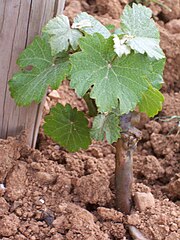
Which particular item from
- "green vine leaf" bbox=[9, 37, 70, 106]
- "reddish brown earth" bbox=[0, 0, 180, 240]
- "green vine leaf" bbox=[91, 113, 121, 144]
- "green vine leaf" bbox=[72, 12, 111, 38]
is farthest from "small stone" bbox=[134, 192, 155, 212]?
A: "green vine leaf" bbox=[72, 12, 111, 38]

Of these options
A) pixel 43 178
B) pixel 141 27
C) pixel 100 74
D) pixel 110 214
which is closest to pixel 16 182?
pixel 43 178

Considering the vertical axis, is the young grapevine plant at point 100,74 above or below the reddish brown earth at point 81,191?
above

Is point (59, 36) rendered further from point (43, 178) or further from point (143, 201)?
point (143, 201)

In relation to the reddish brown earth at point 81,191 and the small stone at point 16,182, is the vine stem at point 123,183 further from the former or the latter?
the small stone at point 16,182

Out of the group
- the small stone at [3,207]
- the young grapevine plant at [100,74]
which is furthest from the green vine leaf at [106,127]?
the small stone at [3,207]

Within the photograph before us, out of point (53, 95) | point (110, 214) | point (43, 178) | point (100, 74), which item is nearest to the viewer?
point (100, 74)

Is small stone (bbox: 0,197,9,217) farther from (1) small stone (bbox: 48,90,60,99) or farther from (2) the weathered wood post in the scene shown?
(1) small stone (bbox: 48,90,60,99)
